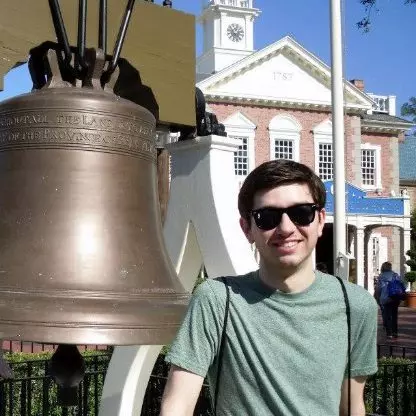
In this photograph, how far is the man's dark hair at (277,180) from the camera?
219 centimetres

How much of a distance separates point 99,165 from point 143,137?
0.27 meters

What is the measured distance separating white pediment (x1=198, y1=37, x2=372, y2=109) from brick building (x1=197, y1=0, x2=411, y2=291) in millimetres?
40

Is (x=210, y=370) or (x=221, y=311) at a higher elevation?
(x=221, y=311)

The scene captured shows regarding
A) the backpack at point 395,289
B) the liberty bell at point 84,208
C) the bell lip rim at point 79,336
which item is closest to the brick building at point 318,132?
the backpack at point 395,289

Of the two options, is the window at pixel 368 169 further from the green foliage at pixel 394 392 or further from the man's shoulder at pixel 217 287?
the man's shoulder at pixel 217 287

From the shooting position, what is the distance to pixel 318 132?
1339 inches

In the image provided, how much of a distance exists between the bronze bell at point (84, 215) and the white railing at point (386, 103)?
35897mm

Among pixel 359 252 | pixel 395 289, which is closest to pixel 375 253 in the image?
pixel 359 252

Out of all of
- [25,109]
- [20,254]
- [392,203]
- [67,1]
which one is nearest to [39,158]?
[25,109]

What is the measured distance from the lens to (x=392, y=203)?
3262 cm

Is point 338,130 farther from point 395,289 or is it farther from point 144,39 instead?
point 144,39

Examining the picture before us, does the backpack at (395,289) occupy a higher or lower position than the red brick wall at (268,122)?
lower

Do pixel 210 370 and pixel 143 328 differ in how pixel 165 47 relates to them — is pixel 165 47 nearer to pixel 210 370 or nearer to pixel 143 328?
pixel 143 328

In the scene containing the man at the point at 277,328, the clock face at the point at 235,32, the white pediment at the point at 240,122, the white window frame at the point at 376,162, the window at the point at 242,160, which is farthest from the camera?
the clock face at the point at 235,32
